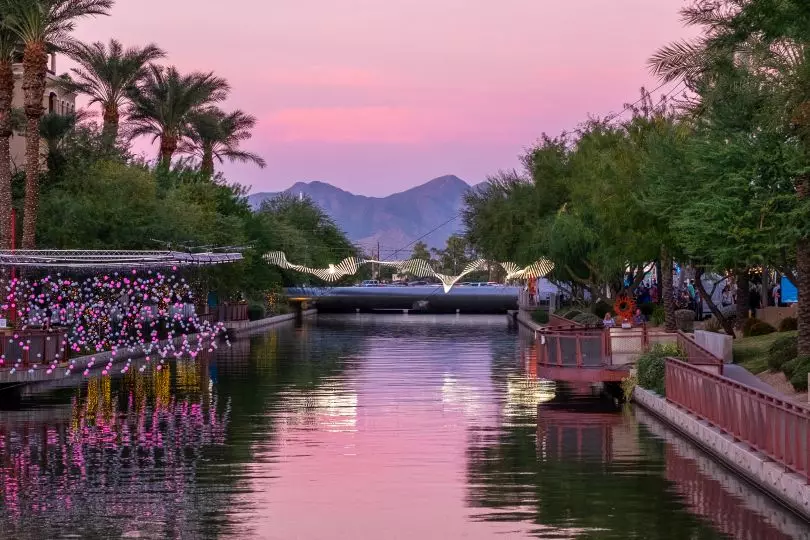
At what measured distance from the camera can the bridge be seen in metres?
152

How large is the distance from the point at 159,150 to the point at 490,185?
1973cm

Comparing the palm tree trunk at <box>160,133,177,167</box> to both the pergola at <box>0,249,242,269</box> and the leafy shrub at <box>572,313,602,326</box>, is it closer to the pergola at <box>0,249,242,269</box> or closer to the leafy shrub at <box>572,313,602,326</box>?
the leafy shrub at <box>572,313,602,326</box>

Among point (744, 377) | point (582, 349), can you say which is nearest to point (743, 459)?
point (744, 377)

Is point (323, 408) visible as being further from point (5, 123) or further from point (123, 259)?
point (5, 123)

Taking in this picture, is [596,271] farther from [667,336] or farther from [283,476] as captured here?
[283,476]

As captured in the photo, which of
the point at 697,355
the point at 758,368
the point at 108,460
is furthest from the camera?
the point at 758,368

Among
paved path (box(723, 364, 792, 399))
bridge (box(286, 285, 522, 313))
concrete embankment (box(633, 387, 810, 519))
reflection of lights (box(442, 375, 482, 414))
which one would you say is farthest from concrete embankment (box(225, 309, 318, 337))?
concrete embankment (box(633, 387, 810, 519))

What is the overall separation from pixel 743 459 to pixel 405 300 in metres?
135

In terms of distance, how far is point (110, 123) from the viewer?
68562 millimetres

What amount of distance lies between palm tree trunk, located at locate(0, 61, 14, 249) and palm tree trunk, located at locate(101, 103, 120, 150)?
695 inches

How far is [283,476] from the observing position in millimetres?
22891

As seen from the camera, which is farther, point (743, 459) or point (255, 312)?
point (255, 312)

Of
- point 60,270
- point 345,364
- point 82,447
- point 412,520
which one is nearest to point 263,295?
point 345,364

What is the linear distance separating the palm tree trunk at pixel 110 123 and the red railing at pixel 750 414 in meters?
39.9
